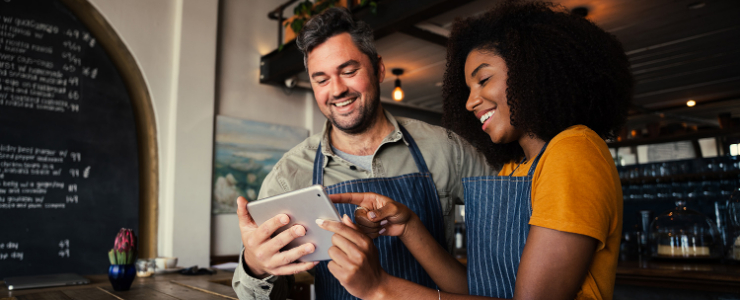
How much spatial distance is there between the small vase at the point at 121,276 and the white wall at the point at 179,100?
1.97 metres

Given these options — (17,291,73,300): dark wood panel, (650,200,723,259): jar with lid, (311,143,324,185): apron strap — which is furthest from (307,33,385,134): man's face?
(650,200,723,259): jar with lid

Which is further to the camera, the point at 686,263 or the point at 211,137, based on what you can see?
the point at 211,137

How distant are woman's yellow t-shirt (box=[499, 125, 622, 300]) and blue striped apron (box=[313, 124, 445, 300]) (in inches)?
23.5

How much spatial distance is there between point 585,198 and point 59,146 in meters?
3.57

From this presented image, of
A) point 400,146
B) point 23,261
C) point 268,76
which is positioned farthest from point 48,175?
point 400,146

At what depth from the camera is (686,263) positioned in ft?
7.76

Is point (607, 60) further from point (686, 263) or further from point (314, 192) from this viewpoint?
point (686, 263)

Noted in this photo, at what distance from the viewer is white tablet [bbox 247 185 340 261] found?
93cm

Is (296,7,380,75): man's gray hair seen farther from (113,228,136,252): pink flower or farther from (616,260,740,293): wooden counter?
(616,260,740,293): wooden counter

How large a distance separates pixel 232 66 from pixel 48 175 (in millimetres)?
1795

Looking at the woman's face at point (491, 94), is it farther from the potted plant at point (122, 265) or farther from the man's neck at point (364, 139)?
the potted plant at point (122, 265)

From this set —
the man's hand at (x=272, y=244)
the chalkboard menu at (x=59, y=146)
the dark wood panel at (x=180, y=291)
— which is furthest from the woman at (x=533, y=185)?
the chalkboard menu at (x=59, y=146)

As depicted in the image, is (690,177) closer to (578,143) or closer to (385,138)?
(385,138)

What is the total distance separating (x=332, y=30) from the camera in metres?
1.59
